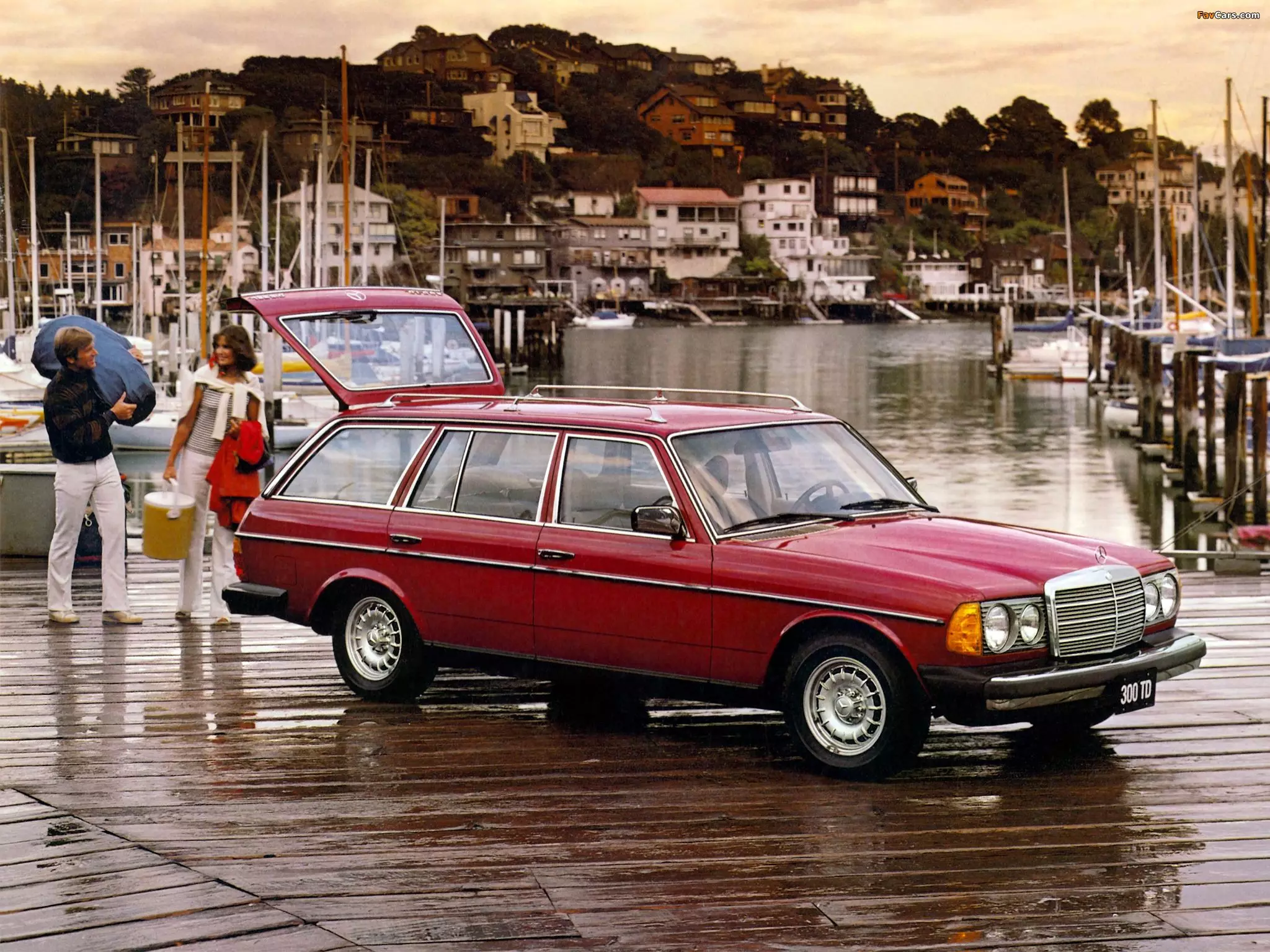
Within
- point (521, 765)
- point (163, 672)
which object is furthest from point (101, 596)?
point (521, 765)

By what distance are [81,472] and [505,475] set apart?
371cm

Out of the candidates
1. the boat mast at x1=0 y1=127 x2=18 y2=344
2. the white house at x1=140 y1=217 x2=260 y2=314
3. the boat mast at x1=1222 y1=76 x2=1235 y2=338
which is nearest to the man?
the boat mast at x1=0 y1=127 x2=18 y2=344

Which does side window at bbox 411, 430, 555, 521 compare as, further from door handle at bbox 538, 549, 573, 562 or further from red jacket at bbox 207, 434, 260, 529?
red jacket at bbox 207, 434, 260, 529

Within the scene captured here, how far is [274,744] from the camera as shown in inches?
334

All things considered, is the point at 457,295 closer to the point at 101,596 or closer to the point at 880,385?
the point at 880,385

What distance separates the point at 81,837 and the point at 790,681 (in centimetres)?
295

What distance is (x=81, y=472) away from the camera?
1155 centimetres

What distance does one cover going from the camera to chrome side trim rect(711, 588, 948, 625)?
24.7 feet

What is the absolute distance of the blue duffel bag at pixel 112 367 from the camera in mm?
11734

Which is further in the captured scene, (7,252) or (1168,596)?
(7,252)

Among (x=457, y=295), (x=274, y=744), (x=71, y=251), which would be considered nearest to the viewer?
(x=274, y=744)

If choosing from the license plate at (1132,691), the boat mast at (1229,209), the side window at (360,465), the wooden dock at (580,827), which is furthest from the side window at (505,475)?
the boat mast at (1229,209)

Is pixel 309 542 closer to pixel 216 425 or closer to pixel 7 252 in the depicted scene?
pixel 216 425

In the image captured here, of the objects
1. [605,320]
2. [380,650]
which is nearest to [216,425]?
[380,650]
